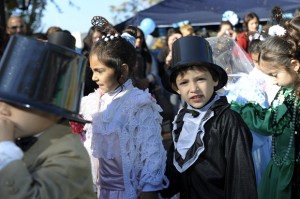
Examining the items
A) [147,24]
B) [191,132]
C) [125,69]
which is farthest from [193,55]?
[147,24]

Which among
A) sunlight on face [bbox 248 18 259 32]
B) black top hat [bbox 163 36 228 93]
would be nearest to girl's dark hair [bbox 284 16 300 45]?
black top hat [bbox 163 36 228 93]

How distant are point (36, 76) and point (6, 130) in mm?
230

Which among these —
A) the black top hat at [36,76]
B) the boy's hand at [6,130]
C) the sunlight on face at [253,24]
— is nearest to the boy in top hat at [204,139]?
the black top hat at [36,76]

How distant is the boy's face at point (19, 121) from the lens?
1953mm

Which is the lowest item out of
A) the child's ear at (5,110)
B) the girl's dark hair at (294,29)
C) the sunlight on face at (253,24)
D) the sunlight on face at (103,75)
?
the child's ear at (5,110)

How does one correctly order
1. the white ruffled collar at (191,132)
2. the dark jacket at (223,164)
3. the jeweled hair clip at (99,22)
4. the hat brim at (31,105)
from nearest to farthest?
the hat brim at (31,105) < the dark jacket at (223,164) < the white ruffled collar at (191,132) < the jeweled hair clip at (99,22)

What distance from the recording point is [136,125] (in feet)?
10.5

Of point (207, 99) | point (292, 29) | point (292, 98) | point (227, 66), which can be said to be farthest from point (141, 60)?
point (207, 99)

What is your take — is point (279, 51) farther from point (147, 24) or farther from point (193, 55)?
point (147, 24)

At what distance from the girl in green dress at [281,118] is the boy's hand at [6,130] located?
2045 mm

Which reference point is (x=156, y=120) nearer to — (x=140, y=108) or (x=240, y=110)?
(x=140, y=108)

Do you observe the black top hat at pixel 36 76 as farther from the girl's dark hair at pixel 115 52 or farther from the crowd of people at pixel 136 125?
the girl's dark hair at pixel 115 52

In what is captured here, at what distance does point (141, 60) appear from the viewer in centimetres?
802

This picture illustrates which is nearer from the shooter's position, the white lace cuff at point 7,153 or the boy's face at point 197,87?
the white lace cuff at point 7,153
